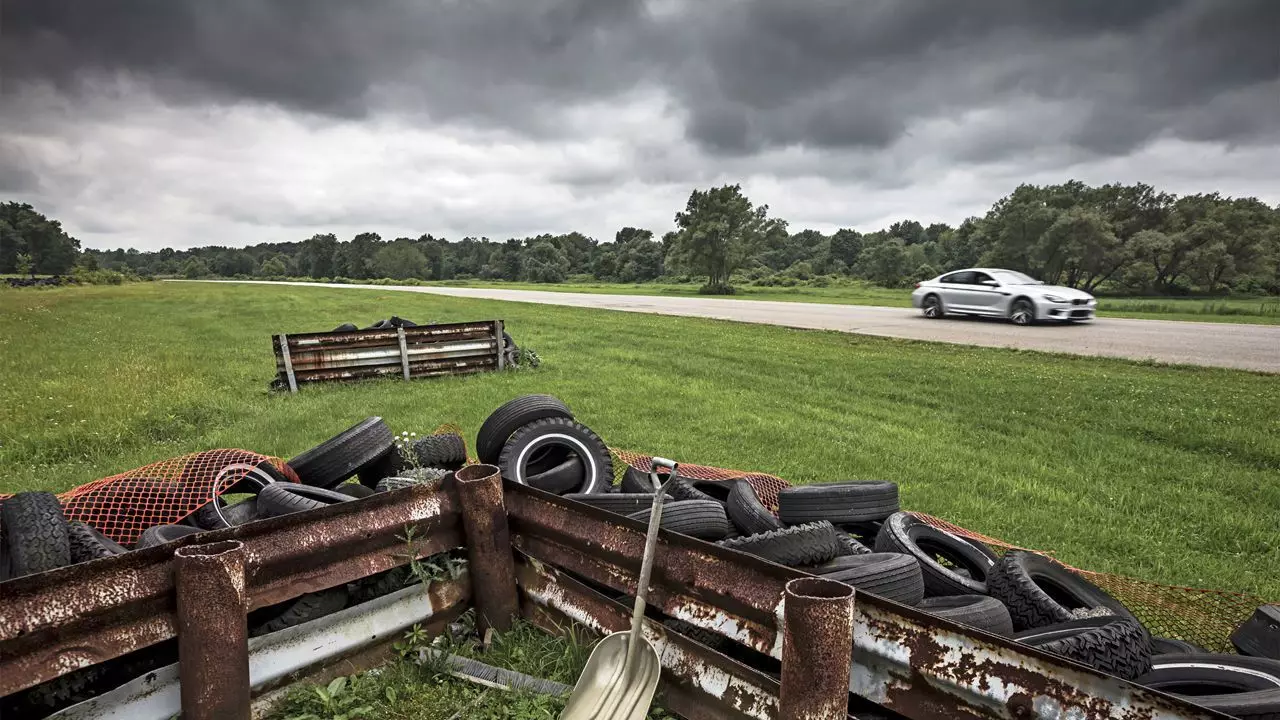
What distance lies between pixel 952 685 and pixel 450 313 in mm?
27169

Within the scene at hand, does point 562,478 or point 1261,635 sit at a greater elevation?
point 562,478

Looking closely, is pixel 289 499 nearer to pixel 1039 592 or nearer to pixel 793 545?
pixel 793 545

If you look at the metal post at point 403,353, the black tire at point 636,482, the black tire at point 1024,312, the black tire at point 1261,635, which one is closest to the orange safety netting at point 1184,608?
the black tire at point 1261,635

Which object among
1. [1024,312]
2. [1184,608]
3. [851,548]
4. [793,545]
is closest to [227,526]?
[793,545]

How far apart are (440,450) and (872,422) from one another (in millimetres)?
5451

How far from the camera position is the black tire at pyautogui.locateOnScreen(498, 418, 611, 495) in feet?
15.4

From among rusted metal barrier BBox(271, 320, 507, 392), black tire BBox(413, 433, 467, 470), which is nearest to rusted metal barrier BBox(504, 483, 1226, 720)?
black tire BBox(413, 433, 467, 470)

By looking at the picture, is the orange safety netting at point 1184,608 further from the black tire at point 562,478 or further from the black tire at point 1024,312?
the black tire at point 1024,312

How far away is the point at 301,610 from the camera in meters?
2.74

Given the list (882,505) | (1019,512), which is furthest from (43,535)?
(1019,512)

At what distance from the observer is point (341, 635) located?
8.89ft

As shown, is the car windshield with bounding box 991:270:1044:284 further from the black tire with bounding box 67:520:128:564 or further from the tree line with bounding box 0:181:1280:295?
the tree line with bounding box 0:181:1280:295

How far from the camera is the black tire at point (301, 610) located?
105 inches

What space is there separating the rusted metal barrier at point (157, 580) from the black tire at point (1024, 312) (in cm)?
2036
